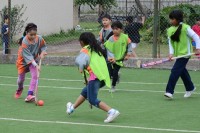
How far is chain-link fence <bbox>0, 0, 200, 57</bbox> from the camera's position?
2092cm

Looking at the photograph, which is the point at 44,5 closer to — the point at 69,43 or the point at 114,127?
the point at 69,43

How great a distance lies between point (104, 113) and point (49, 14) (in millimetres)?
16253

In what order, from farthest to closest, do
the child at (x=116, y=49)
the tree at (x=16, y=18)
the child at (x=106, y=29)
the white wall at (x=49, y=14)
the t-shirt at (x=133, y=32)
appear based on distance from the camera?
the white wall at (x=49, y=14) → the tree at (x=16, y=18) → the t-shirt at (x=133, y=32) → the child at (x=106, y=29) → the child at (x=116, y=49)

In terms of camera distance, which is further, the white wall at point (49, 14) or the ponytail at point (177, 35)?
the white wall at point (49, 14)

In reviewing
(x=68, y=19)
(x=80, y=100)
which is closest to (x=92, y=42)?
(x=80, y=100)

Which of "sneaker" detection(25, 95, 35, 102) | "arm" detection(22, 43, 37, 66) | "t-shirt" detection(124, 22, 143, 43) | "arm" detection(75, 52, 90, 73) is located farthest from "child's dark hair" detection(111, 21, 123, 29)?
"t-shirt" detection(124, 22, 143, 43)

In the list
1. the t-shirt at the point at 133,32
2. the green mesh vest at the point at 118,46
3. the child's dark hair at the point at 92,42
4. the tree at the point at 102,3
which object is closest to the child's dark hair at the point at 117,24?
the green mesh vest at the point at 118,46

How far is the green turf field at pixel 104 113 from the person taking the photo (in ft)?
29.2

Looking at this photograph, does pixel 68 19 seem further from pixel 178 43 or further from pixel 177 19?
pixel 177 19

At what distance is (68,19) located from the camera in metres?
27.5

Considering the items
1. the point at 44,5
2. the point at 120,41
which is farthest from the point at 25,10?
the point at 120,41

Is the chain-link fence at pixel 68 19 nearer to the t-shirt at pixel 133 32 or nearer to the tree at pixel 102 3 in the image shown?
the tree at pixel 102 3

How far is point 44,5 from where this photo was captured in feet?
84.2

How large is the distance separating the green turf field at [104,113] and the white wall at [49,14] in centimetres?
978
